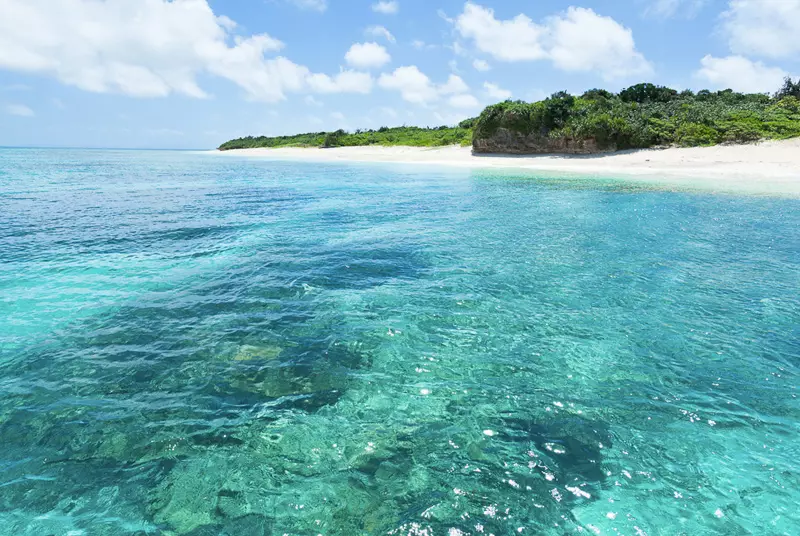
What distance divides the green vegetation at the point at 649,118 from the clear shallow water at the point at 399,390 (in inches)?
1604

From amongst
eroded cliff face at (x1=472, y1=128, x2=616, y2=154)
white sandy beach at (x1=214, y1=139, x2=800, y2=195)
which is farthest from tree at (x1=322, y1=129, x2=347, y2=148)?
white sandy beach at (x1=214, y1=139, x2=800, y2=195)

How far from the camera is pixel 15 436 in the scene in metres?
4.95

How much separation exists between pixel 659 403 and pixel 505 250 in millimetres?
8062

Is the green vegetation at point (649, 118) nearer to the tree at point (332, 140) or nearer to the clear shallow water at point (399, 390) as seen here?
the clear shallow water at point (399, 390)

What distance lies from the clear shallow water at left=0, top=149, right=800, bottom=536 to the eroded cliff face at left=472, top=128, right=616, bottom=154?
136 feet

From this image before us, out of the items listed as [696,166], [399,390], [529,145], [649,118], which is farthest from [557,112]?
[399,390]

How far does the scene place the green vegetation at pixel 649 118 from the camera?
44438 mm

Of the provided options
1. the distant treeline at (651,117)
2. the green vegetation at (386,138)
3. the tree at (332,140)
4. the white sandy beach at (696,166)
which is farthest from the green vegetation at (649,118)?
the tree at (332,140)

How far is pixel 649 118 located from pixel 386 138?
57737 millimetres

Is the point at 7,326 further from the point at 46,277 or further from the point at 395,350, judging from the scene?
the point at 395,350

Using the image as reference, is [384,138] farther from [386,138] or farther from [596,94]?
[596,94]

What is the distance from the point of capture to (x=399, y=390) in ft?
19.4

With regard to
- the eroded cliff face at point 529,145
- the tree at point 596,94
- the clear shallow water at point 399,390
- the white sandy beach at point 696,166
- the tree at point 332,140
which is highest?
the tree at point 596,94

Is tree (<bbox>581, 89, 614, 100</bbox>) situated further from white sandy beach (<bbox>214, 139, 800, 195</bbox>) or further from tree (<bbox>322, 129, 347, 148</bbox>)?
tree (<bbox>322, 129, 347, 148</bbox>)
